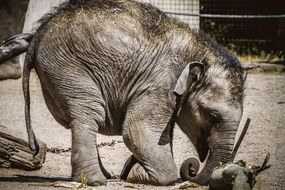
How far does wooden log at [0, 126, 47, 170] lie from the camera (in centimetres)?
778

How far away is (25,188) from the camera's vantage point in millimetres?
6863

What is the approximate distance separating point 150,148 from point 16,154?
1517 millimetres

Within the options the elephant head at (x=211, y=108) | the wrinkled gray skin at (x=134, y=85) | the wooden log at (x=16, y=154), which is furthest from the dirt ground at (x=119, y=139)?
the elephant head at (x=211, y=108)

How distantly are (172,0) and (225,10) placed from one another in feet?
4.54

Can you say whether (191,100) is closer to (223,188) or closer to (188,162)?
(188,162)

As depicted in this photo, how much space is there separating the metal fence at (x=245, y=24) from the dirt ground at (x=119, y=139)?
242cm

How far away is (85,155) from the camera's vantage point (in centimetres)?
708

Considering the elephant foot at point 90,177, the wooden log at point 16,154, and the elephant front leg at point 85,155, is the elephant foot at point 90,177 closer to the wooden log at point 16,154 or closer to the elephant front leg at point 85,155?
the elephant front leg at point 85,155

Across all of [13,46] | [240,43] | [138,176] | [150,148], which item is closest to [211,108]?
[150,148]

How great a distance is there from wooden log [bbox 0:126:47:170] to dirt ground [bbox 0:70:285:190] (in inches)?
2.8

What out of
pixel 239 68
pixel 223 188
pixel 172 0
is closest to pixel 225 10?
pixel 172 0

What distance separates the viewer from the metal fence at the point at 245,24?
1614 cm

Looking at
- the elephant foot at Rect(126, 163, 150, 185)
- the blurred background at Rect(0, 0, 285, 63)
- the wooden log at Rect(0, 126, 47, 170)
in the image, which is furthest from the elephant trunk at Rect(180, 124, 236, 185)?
the blurred background at Rect(0, 0, 285, 63)

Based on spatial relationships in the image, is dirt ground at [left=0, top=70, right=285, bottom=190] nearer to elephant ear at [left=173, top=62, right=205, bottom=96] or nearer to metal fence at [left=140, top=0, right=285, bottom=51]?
elephant ear at [left=173, top=62, right=205, bottom=96]
